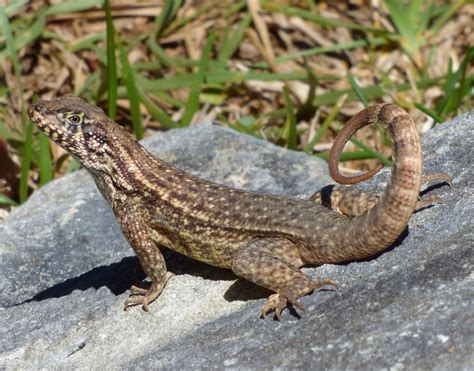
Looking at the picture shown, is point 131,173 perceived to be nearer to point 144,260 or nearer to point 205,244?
point 144,260

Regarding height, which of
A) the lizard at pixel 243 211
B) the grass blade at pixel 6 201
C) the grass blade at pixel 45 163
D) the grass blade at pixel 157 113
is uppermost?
the lizard at pixel 243 211

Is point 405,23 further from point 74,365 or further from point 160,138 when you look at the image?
point 74,365

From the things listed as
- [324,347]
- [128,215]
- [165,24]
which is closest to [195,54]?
[165,24]

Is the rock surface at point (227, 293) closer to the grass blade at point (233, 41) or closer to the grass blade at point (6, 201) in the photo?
the grass blade at point (6, 201)

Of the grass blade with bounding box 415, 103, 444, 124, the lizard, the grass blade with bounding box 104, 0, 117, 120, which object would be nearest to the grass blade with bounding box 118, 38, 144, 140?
the grass blade with bounding box 104, 0, 117, 120

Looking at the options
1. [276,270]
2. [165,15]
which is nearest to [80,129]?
[276,270]

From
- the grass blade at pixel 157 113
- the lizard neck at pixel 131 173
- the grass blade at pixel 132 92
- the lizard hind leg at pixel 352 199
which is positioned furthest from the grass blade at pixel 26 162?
the lizard hind leg at pixel 352 199

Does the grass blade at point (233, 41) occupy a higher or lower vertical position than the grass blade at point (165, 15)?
lower
